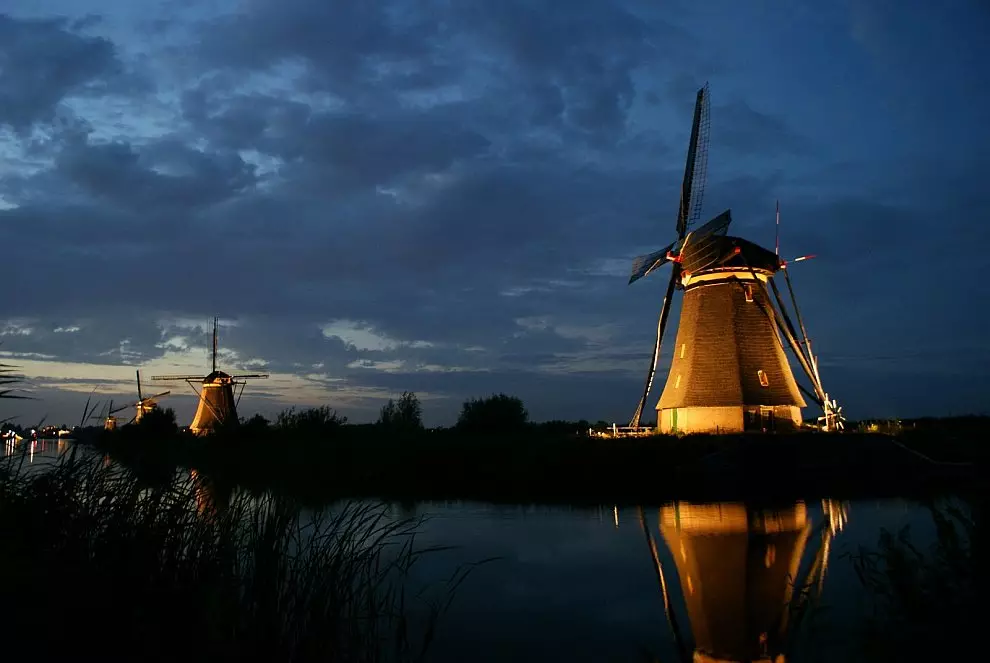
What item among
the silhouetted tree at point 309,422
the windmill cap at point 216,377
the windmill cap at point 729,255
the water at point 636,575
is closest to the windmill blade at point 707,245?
the windmill cap at point 729,255

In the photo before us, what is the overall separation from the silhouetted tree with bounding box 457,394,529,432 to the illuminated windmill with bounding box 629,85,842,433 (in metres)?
19.0

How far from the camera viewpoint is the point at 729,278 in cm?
2627

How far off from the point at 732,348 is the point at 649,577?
15.8 metres

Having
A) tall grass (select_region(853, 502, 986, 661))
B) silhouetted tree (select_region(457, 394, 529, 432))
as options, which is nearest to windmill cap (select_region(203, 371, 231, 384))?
silhouetted tree (select_region(457, 394, 529, 432))

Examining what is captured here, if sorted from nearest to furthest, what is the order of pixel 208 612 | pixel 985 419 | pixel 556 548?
1. pixel 208 612
2. pixel 556 548
3. pixel 985 419

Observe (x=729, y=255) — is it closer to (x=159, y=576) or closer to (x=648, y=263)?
(x=648, y=263)

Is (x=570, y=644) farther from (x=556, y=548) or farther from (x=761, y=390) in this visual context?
(x=761, y=390)

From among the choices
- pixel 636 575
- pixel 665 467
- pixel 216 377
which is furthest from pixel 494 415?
pixel 636 575

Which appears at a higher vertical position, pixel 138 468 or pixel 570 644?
pixel 138 468

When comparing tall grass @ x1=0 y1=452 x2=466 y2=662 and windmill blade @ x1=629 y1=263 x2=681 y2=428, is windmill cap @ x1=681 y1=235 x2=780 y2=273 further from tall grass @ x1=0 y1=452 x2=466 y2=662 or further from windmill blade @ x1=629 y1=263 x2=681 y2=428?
tall grass @ x1=0 y1=452 x2=466 y2=662

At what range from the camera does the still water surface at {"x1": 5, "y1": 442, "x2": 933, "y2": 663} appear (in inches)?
306

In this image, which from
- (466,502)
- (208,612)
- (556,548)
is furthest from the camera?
(466,502)

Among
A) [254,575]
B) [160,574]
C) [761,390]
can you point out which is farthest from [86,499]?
[761,390]

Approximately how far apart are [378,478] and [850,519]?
1366 centimetres
